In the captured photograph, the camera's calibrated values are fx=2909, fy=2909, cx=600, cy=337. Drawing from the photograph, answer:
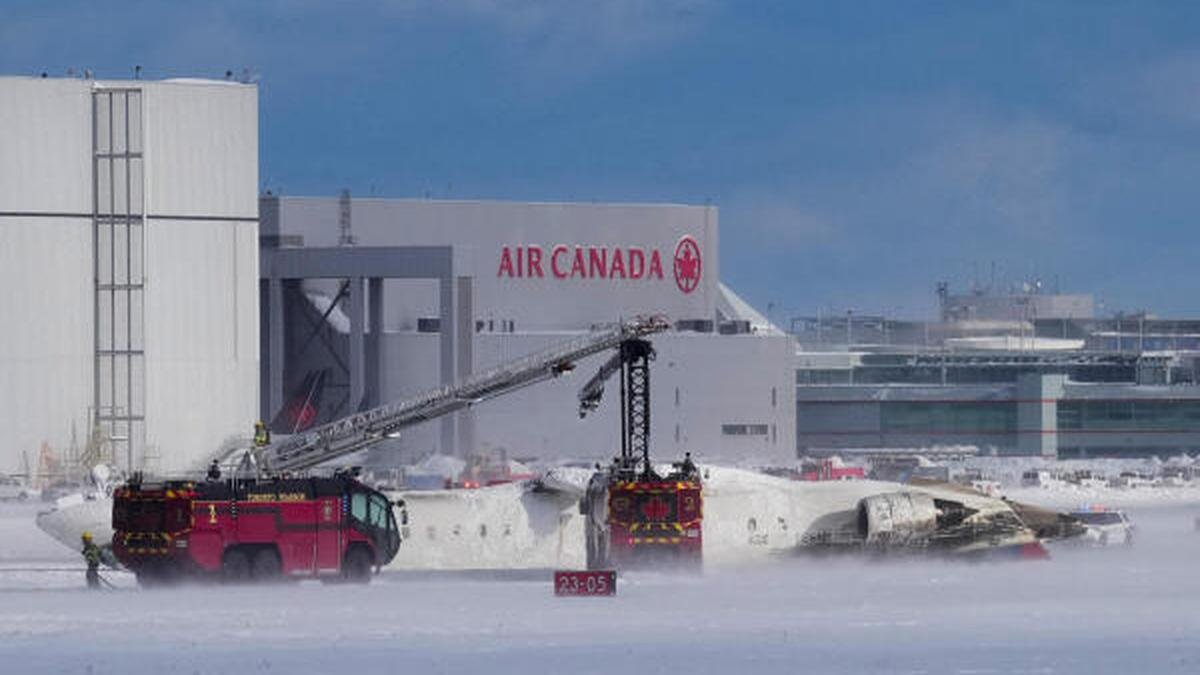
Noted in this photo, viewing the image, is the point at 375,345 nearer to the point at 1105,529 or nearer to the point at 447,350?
the point at 447,350

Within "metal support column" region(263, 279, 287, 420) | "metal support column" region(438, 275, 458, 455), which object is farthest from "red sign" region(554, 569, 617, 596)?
"metal support column" region(263, 279, 287, 420)

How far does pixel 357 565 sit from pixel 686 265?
3442 inches

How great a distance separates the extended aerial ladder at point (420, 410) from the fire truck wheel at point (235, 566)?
9057 millimetres

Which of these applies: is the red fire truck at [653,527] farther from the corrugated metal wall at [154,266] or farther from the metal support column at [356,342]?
the metal support column at [356,342]

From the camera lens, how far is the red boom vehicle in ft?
215

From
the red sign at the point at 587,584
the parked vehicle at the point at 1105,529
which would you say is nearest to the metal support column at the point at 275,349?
the parked vehicle at the point at 1105,529

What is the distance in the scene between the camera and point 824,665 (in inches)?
1828

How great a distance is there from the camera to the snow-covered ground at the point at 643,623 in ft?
Result: 154

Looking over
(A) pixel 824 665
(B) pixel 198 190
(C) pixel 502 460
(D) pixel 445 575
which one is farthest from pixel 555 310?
(A) pixel 824 665

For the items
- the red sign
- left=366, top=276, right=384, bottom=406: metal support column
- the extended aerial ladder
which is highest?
left=366, top=276, right=384, bottom=406: metal support column

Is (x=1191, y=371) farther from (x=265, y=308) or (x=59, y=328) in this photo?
(x=59, y=328)

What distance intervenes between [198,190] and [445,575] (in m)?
54.0

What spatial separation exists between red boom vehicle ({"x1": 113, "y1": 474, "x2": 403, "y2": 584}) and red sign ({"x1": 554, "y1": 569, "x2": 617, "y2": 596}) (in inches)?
273

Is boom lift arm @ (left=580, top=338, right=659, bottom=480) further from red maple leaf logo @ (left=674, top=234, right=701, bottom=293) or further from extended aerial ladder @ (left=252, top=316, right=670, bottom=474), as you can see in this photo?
red maple leaf logo @ (left=674, top=234, right=701, bottom=293)
